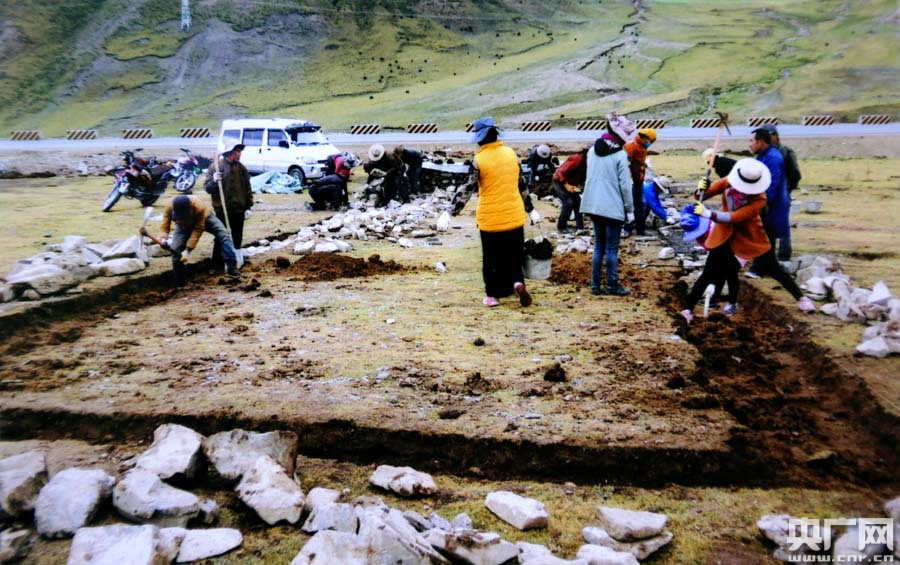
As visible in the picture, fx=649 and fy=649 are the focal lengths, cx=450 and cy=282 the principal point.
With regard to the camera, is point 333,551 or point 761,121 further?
point 761,121

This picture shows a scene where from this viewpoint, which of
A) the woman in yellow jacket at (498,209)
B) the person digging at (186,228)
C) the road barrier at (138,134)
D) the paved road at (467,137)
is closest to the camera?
the woman in yellow jacket at (498,209)

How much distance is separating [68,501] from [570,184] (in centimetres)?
837

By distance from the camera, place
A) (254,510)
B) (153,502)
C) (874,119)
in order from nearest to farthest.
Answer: (153,502) → (254,510) → (874,119)

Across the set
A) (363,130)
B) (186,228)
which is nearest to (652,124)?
(363,130)

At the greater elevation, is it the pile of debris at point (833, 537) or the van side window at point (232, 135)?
the van side window at point (232, 135)

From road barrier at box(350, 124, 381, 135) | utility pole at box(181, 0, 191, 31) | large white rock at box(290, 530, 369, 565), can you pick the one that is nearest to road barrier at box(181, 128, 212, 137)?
road barrier at box(350, 124, 381, 135)

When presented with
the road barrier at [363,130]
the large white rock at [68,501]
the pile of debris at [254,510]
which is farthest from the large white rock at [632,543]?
the road barrier at [363,130]

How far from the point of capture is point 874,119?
23.0 m

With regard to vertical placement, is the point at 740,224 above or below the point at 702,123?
below

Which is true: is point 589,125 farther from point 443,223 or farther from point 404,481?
point 404,481

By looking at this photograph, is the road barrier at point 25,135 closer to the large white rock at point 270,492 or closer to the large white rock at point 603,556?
the large white rock at point 270,492

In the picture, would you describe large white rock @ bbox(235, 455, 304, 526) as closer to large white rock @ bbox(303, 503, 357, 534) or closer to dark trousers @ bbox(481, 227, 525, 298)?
large white rock @ bbox(303, 503, 357, 534)

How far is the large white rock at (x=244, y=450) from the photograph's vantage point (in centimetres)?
375

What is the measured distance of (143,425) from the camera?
14.7 ft
